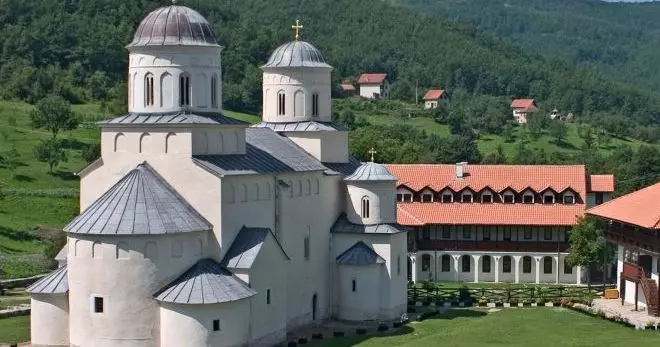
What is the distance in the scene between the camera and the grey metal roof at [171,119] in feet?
129

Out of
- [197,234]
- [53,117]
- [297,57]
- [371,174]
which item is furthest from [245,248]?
[53,117]

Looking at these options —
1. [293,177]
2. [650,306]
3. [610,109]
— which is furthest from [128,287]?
[610,109]

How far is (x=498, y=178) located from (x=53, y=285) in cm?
3138

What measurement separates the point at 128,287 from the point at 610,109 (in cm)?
16865

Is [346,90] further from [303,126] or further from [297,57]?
[303,126]

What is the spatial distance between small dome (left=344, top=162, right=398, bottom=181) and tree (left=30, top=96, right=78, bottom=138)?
4105 cm

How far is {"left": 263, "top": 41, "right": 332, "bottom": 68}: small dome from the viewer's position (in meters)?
51.6

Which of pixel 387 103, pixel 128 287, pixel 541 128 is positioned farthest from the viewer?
pixel 387 103

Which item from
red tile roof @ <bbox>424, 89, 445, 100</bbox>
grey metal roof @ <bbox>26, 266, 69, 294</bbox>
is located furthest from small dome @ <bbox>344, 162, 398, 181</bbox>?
red tile roof @ <bbox>424, 89, 445, 100</bbox>

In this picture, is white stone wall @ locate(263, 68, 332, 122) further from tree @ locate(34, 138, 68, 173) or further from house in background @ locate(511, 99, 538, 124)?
house in background @ locate(511, 99, 538, 124)

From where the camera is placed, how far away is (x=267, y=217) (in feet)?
139

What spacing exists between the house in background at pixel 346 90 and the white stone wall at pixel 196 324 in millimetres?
118530

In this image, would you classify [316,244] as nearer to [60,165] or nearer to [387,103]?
[60,165]

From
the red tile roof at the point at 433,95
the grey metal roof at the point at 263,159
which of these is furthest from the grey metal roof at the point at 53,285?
the red tile roof at the point at 433,95
